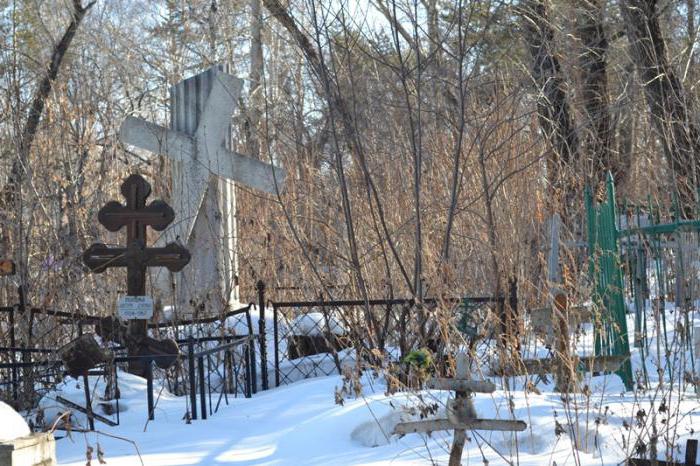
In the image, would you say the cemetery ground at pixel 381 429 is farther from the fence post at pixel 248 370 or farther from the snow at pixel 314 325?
the snow at pixel 314 325

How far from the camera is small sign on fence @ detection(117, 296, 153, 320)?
7707 mm

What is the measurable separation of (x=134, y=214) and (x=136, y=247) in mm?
255

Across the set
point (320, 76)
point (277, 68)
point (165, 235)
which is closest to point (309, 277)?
point (165, 235)

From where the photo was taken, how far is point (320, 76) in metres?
7.43

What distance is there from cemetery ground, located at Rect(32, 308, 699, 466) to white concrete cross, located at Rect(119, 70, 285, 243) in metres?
2.39

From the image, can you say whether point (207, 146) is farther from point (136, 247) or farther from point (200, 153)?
point (136, 247)

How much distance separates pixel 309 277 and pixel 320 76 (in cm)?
296

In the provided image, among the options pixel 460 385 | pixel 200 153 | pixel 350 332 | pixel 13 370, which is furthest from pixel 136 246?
pixel 460 385

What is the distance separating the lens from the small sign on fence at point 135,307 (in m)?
7.71

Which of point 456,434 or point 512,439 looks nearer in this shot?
point 456,434

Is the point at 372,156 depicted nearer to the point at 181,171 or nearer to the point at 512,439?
the point at 181,171

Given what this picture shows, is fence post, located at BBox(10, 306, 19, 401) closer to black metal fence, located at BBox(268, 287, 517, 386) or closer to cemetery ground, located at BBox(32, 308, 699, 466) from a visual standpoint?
cemetery ground, located at BBox(32, 308, 699, 466)

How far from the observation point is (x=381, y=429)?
536cm

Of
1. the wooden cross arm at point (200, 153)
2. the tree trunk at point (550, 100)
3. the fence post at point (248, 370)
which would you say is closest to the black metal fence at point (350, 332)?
A: the fence post at point (248, 370)
